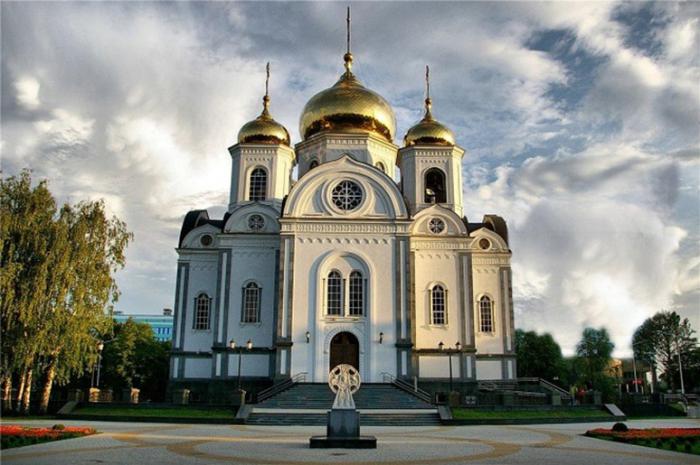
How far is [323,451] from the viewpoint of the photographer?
13.1m

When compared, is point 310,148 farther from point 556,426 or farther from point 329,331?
point 556,426

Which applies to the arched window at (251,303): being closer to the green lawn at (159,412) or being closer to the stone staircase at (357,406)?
the stone staircase at (357,406)

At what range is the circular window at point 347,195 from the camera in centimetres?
3120

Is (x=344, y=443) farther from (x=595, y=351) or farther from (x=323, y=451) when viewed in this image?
(x=595, y=351)

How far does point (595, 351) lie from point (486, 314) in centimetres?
3637

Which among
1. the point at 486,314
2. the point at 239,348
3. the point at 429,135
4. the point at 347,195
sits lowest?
the point at 239,348

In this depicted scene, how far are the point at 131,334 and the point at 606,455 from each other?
38.4 m

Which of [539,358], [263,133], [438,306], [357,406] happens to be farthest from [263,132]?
[539,358]

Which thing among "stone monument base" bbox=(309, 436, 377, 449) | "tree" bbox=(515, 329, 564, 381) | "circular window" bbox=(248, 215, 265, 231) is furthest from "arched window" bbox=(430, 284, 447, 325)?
"tree" bbox=(515, 329, 564, 381)

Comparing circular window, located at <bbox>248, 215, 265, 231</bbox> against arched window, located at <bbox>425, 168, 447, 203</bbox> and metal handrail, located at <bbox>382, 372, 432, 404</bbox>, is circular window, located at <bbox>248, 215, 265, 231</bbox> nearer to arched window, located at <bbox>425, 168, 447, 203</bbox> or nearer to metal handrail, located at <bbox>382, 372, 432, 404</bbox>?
arched window, located at <bbox>425, 168, 447, 203</bbox>

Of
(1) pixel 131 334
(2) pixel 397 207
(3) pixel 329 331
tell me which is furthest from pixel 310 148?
(1) pixel 131 334

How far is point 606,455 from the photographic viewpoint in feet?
41.4

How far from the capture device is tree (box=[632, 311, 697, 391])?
59.1 metres

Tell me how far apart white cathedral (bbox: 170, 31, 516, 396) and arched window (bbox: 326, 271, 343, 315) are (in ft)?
0.16
